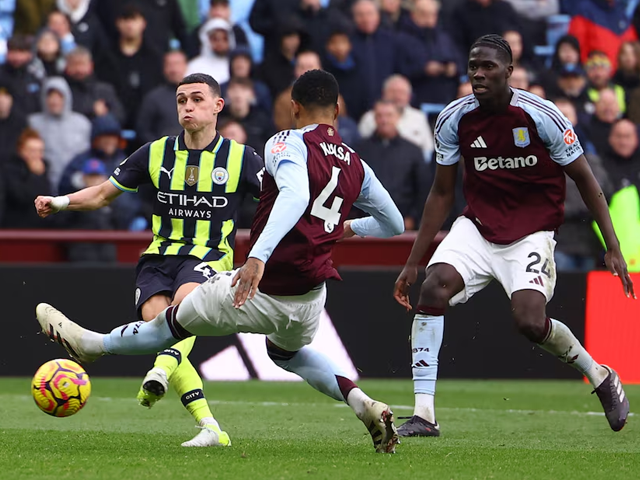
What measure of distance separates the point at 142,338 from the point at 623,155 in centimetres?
818

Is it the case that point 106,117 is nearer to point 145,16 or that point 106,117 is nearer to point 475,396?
point 145,16

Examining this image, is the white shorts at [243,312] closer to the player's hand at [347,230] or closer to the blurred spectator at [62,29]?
the player's hand at [347,230]

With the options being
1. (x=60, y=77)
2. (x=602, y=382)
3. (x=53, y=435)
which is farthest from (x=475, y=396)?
(x=60, y=77)

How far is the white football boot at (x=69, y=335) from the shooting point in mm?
6055

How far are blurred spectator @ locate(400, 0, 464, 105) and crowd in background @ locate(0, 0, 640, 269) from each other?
2 centimetres

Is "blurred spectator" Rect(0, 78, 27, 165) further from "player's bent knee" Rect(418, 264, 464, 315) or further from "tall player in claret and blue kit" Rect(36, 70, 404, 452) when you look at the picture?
"tall player in claret and blue kit" Rect(36, 70, 404, 452)

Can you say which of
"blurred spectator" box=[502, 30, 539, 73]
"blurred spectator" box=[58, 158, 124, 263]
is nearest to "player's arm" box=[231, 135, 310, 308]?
"blurred spectator" box=[58, 158, 124, 263]

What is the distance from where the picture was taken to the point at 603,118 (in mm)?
13336

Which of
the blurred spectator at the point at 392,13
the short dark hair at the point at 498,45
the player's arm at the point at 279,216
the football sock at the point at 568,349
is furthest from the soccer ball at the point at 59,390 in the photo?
the blurred spectator at the point at 392,13

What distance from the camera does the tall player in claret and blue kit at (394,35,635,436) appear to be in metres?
6.79

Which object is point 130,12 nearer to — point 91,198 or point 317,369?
point 91,198

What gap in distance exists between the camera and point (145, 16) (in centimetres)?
1335

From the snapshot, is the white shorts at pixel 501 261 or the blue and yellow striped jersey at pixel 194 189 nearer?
the blue and yellow striped jersey at pixel 194 189

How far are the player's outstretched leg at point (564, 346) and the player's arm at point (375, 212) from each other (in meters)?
1.03
